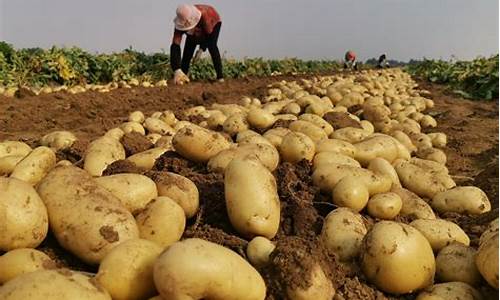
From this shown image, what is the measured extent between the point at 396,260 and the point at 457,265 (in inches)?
13.5

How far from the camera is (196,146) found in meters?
3.00

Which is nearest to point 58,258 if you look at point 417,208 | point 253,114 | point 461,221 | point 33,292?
point 33,292

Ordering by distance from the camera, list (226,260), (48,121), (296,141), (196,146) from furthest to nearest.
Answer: (48,121)
(296,141)
(196,146)
(226,260)

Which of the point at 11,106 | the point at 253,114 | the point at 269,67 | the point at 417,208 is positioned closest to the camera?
the point at 417,208

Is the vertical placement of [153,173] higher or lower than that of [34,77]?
higher

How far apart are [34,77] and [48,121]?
7.47 m

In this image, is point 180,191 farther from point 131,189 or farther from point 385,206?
point 385,206

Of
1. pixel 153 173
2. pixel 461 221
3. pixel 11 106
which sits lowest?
pixel 11 106

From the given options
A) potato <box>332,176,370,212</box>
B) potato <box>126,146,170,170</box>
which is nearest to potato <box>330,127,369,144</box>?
potato <box>332,176,370,212</box>

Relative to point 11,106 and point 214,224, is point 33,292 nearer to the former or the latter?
point 214,224

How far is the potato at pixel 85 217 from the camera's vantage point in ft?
6.10

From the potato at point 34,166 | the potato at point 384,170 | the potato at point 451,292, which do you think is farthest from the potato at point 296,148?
the potato at point 34,166

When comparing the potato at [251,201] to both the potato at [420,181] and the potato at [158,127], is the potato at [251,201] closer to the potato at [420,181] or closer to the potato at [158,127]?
the potato at [420,181]

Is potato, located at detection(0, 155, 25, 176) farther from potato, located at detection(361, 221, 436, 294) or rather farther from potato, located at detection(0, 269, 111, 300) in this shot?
potato, located at detection(361, 221, 436, 294)
